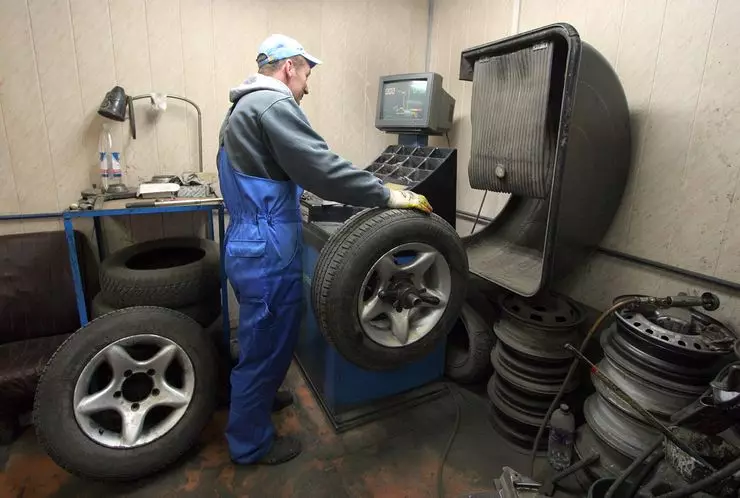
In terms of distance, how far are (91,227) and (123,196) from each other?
0.59 metres

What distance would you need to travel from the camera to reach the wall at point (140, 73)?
2248 millimetres

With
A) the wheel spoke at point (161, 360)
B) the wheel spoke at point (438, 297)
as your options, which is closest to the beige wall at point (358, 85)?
the wheel spoke at point (438, 297)

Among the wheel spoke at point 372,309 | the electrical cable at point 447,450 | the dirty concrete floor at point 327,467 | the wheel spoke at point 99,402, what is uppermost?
the wheel spoke at point 372,309

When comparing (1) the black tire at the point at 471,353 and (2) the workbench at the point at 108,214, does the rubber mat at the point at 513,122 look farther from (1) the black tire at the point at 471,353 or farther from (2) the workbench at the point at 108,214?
(2) the workbench at the point at 108,214

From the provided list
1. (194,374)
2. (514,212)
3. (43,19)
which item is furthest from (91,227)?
(514,212)

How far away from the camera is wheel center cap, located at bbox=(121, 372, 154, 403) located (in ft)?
6.30

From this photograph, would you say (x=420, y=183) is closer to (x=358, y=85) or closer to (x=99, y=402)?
(x=358, y=85)

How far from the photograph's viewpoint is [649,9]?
1765 mm

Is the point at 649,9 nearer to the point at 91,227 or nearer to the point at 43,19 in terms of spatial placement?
the point at 43,19

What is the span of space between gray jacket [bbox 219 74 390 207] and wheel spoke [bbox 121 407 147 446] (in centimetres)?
120

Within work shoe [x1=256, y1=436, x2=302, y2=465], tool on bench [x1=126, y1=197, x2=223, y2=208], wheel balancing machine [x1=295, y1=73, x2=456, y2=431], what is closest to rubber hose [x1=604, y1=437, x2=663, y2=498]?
wheel balancing machine [x1=295, y1=73, x2=456, y2=431]

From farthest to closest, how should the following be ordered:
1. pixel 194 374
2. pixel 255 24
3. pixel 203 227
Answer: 1. pixel 203 227
2. pixel 255 24
3. pixel 194 374

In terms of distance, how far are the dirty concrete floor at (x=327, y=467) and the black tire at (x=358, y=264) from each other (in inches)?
21.2

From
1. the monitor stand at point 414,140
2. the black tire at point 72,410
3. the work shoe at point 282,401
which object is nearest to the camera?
the black tire at point 72,410
